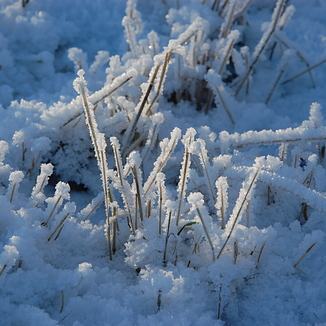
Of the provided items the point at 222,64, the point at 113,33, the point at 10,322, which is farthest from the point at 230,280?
the point at 113,33

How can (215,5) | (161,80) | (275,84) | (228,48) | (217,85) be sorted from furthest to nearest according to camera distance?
(215,5) → (275,84) → (228,48) → (217,85) → (161,80)

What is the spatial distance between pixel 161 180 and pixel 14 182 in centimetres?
48

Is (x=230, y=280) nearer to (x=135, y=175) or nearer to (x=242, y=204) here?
(x=242, y=204)

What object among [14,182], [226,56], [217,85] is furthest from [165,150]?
[226,56]

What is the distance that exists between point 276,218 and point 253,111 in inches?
26.5

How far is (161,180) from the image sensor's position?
1.05m

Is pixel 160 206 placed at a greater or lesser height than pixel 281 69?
lesser

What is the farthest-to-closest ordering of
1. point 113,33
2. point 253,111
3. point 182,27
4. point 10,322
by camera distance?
point 113,33
point 182,27
point 253,111
point 10,322

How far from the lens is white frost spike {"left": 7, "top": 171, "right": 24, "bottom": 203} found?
45.6 inches

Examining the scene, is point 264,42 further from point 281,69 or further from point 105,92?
point 105,92

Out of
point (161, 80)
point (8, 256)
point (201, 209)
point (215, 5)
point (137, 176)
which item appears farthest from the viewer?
point (215, 5)

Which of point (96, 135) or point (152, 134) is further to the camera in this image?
point (152, 134)

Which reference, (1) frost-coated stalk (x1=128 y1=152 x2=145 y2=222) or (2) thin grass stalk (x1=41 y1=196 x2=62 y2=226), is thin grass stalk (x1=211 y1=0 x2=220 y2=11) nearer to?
(1) frost-coated stalk (x1=128 y1=152 x2=145 y2=222)

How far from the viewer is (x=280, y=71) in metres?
1.96
